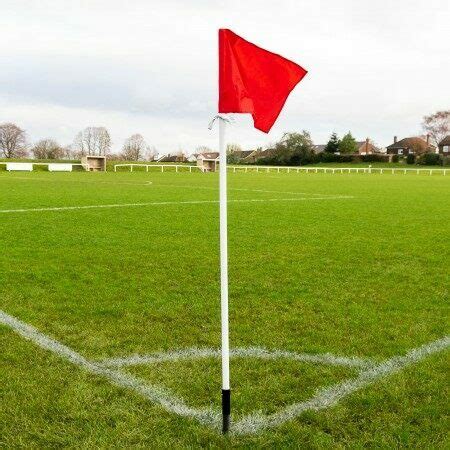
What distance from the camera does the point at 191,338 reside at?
15.5 ft

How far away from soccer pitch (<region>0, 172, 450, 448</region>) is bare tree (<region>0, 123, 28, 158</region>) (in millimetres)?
89377

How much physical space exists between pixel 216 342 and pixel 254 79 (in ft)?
7.89

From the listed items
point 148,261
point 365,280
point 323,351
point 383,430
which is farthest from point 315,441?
point 148,261

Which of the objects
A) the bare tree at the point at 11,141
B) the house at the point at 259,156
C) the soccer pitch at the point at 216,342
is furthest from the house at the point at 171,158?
the soccer pitch at the point at 216,342

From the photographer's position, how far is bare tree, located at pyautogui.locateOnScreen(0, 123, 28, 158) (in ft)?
302

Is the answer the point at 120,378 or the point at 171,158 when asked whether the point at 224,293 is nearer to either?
the point at 120,378

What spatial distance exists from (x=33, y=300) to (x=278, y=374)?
3.08 meters

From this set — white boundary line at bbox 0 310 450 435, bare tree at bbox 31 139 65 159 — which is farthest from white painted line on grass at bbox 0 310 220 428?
bare tree at bbox 31 139 65 159

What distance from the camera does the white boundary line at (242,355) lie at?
327 centimetres

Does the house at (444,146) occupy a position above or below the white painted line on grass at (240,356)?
above

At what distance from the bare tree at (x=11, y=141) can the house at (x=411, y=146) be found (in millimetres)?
72970

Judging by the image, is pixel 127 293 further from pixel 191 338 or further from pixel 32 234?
pixel 32 234

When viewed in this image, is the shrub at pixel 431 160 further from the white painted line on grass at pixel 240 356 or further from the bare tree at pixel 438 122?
the white painted line on grass at pixel 240 356

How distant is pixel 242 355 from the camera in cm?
432
